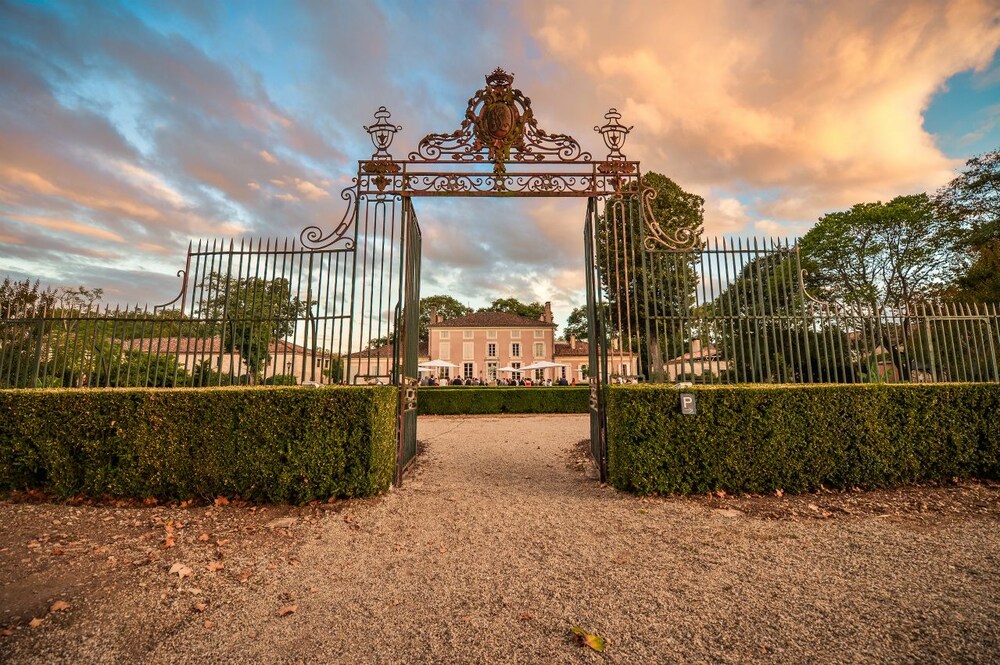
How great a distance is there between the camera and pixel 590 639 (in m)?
2.25

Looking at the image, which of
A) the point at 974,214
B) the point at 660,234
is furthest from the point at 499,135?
the point at 974,214

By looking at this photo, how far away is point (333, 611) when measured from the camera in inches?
104

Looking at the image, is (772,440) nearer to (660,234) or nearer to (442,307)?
(660,234)

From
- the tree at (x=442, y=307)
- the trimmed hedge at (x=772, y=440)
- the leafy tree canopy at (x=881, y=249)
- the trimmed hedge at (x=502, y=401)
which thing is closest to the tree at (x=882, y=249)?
the leafy tree canopy at (x=881, y=249)

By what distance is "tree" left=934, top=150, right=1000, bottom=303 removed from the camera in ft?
55.5

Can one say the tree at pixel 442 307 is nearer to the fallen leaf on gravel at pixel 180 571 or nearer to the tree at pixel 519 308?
the tree at pixel 519 308

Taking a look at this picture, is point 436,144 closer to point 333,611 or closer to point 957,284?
point 333,611

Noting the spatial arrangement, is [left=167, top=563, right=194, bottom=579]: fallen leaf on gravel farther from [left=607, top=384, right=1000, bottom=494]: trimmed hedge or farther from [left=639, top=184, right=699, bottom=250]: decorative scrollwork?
[left=639, top=184, right=699, bottom=250]: decorative scrollwork

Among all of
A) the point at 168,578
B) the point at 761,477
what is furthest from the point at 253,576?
the point at 761,477

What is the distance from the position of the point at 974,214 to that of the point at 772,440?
2340cm

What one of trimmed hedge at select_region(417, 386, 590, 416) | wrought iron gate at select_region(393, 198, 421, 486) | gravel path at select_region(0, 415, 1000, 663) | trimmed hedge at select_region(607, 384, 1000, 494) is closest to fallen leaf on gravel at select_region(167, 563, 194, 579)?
gravel path at select_region(0, 415, 1000, 663)

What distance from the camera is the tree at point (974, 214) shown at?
16906mm

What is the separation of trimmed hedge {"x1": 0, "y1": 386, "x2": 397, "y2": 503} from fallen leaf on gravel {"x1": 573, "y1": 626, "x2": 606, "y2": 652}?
3132mm

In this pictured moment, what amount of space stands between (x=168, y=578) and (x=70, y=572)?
0.73m
